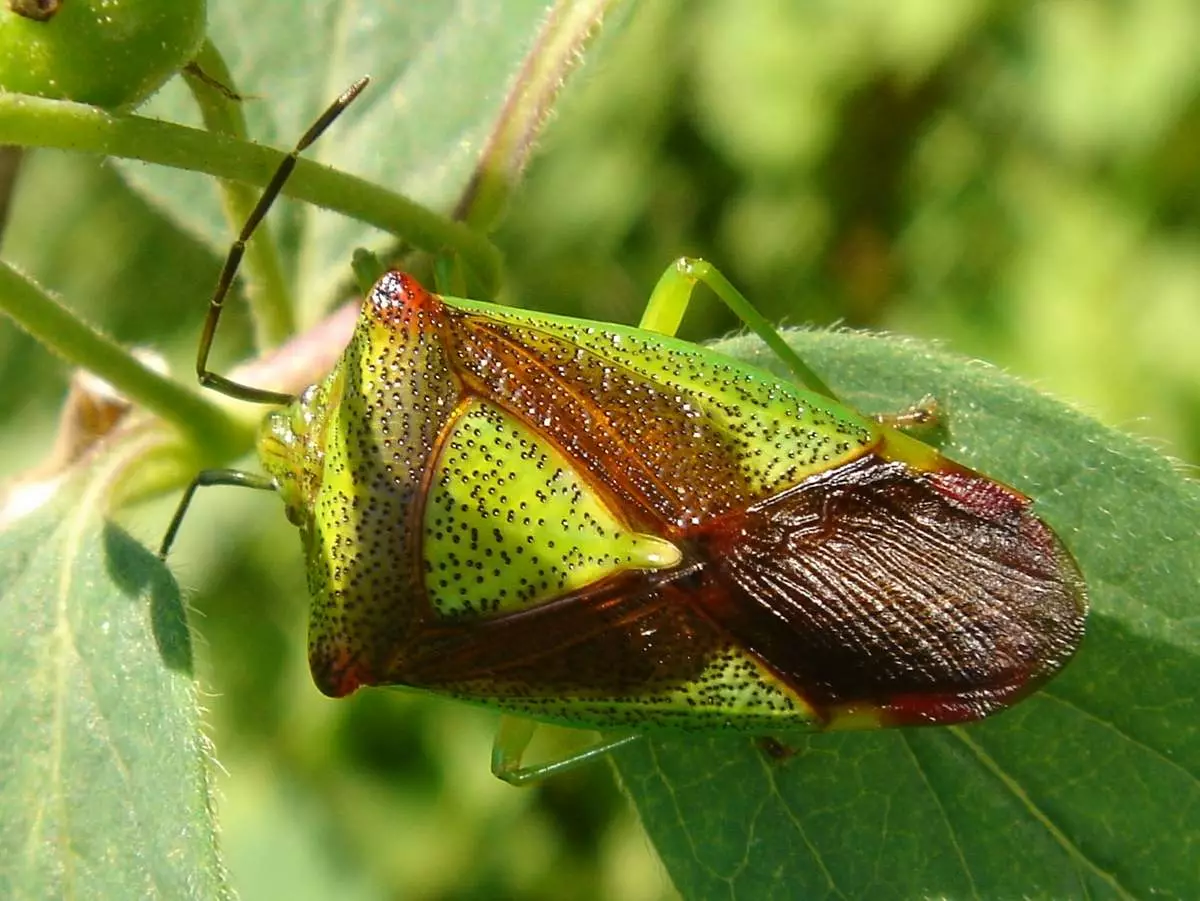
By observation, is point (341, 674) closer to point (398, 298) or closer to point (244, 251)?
point (398, 298)

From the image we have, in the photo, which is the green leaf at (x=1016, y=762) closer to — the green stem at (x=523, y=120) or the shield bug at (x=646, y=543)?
the shield bug at (x=646, y=543)

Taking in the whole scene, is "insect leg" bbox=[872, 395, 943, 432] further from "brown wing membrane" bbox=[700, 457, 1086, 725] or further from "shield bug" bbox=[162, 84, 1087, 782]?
"brown wing membrane" bbox=[700, 457, 1086, 725]

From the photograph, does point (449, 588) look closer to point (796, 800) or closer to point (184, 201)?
point (796, 800)

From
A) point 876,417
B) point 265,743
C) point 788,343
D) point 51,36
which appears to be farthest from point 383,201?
point 265,743

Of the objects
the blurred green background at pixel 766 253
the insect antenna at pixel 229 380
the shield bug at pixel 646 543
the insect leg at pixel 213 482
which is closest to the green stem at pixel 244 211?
the insect antenna at pixel 229 380

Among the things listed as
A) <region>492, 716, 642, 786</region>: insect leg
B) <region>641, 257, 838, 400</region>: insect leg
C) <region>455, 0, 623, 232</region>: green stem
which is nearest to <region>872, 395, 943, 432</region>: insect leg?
<region>641, 257, 838, 400</region>: insect leg

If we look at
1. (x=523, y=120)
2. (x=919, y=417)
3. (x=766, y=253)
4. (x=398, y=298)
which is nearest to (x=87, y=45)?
(x=398, y=298)
